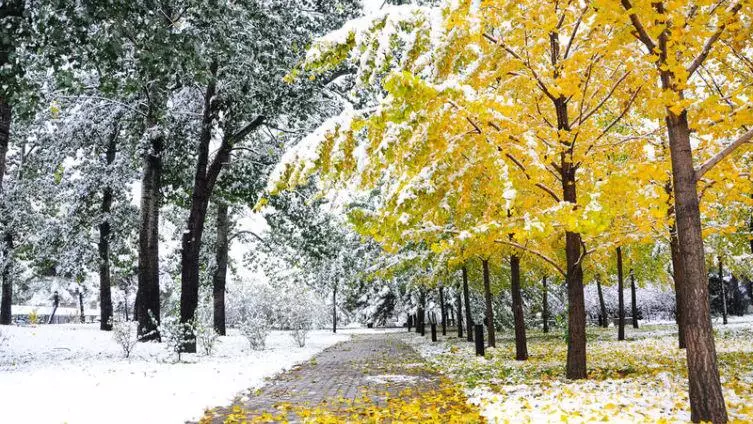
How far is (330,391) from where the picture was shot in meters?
8.41

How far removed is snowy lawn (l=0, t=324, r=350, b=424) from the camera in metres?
5.89

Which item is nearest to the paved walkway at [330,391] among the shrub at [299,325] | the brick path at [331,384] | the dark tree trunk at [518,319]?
the brick path at [331,384]

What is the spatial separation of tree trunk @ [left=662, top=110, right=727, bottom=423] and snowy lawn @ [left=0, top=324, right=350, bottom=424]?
557cm

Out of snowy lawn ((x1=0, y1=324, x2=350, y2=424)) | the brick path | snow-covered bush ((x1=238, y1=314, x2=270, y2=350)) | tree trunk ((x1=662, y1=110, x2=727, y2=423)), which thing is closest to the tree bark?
snowy lawn ((x1=0, y1=324, x2=350, y2=424))

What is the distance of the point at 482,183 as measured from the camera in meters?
7.45

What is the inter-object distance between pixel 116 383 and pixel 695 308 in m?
8.13

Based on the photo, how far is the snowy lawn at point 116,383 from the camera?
232 inches

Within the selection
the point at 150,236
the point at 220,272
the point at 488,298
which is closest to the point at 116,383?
the point at 150,236

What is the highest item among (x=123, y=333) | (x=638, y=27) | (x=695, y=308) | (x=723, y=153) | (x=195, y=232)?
(x=638, y=27)

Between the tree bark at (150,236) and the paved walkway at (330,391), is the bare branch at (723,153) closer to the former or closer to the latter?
the paved walkway at (330,391)

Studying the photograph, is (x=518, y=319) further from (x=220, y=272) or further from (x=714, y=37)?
(x=220, y=272)

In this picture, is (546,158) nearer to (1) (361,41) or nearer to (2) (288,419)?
(1) (361,41)

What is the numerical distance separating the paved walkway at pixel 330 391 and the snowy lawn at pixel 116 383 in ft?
1.41

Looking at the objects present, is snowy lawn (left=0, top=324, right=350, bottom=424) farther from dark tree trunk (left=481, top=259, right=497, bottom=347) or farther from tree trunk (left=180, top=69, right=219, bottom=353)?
dark tree trunk (left=481, top=259, right=497, bottom=347)
